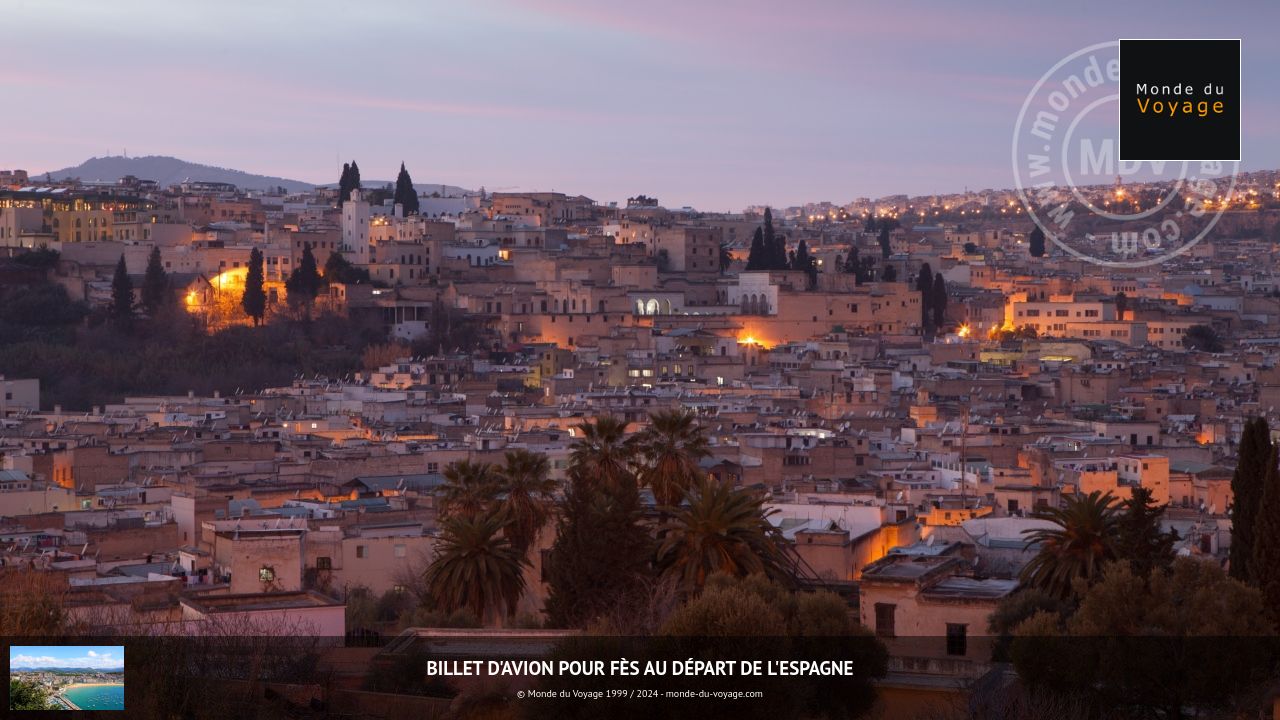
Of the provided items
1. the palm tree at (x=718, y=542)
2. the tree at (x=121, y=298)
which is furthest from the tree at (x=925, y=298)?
the palm tree at (x=718, y=542)

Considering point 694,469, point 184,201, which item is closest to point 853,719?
point 694,469

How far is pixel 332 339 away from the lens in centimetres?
4791

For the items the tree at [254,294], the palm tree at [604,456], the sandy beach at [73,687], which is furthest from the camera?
the tree at [254,294]

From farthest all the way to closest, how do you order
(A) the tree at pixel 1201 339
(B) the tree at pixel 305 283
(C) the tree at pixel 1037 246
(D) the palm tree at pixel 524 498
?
(C) the tree at pixel 1037 246 < (A) the tree at pixel 1201 339 < (B) the tree at pixel 305 283 < (D) the palm tree at pixel 524 498

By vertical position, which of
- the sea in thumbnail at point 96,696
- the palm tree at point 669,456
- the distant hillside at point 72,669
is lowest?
the sea in thumbnail at point 96,696

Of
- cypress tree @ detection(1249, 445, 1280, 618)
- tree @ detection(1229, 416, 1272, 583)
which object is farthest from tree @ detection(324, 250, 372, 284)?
cypress tree @ detection(1249, 445, 1280, 618)

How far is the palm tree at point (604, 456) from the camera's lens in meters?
17.3

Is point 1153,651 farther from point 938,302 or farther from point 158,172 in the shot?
point 158,172

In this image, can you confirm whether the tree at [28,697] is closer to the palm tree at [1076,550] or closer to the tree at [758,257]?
the palm tree at [1076,550]

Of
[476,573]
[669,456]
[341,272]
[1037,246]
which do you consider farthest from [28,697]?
[1037,246]

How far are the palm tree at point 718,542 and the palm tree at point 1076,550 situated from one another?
1907 millimetres

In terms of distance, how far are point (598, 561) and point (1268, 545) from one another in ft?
16.2

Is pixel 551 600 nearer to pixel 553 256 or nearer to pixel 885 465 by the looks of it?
pixel 885 465

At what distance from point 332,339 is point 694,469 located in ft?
102
